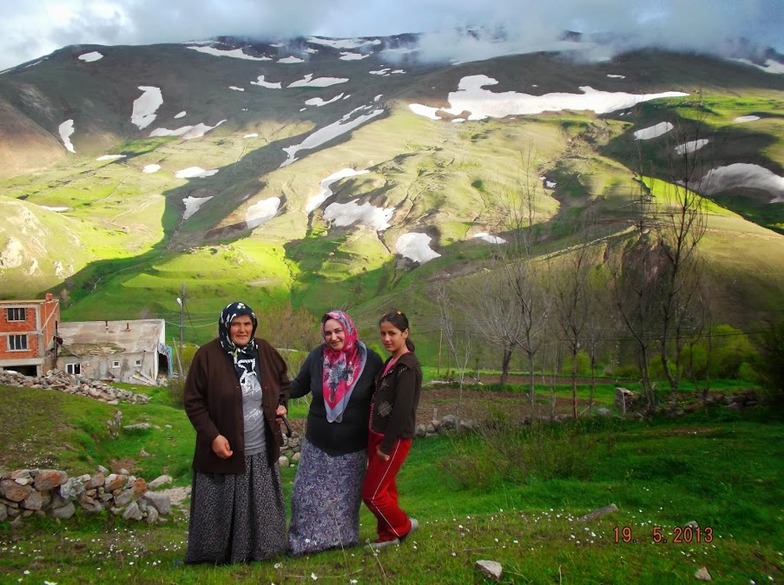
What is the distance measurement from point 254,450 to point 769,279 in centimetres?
4937

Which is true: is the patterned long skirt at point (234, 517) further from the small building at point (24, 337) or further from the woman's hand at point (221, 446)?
the small building at point (24, 337)

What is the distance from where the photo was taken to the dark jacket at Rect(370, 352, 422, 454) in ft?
14.4

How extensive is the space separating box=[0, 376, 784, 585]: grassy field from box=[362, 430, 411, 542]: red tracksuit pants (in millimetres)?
243

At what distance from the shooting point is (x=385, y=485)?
4.61 metres

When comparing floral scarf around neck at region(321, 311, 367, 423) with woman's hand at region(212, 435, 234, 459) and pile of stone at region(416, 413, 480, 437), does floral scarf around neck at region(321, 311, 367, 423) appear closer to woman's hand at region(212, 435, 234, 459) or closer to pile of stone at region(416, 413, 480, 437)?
woman's hand at region(212, 435, 234, 459)

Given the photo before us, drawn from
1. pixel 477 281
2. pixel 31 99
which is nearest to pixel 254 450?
pixel 477 281

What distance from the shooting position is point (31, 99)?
470 feet

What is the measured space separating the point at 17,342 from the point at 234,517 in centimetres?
3289

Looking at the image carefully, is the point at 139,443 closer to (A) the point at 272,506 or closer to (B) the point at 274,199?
(A) the point at 272,506

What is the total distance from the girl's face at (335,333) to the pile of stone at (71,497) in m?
5.28

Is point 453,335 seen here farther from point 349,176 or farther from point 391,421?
point 349,176

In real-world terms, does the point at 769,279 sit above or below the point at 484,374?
above

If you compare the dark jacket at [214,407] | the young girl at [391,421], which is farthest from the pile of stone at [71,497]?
the young girl at [391,421]

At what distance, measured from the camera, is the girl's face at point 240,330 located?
4.39m
